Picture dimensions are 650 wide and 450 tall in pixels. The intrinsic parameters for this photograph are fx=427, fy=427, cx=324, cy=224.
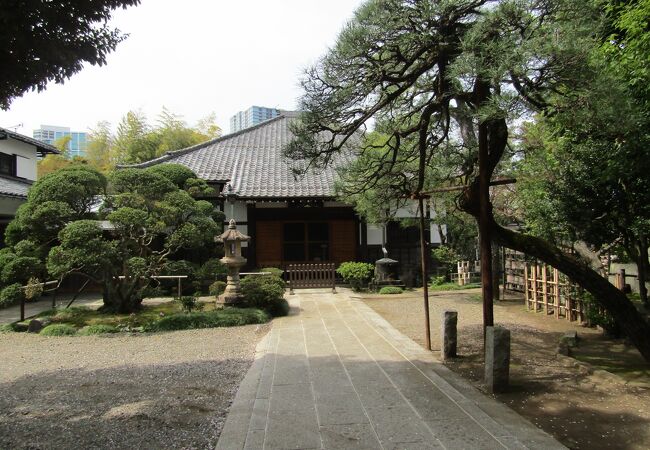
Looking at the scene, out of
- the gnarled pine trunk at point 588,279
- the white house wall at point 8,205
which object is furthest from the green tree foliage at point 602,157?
the white house wall at point 8,205

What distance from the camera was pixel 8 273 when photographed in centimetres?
914

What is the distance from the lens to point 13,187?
15656 mm

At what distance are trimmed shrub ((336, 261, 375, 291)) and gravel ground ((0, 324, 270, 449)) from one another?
248 inches

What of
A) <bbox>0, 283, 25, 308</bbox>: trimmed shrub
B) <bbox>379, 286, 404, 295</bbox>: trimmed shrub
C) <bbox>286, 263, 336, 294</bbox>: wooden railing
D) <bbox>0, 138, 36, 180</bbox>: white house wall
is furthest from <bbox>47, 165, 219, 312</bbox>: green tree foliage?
<bbox>0, 138, 36, 180</bbox>: white house wall

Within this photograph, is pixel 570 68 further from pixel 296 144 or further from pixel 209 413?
pixel 209 413

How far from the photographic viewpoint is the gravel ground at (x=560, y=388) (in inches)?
161

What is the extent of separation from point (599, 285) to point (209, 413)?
497 centimetres

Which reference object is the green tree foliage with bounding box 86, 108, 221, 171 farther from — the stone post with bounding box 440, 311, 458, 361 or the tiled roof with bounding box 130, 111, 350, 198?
the stone post with bounding box 440, 311, 458, 361

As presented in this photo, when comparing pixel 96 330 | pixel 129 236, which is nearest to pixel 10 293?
pixel 96 330

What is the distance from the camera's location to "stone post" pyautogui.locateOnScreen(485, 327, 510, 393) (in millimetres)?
4969

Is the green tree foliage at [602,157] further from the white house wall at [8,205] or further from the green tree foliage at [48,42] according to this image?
the white house wall at [8,205]

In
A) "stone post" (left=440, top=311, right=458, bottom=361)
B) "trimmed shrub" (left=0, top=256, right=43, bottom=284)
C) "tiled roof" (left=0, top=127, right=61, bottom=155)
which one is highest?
"tiled roof" (left=0, top=127, right=61, bottom=155)

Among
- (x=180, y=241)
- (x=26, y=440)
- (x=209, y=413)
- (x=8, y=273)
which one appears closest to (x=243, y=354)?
(x=209, y=413)

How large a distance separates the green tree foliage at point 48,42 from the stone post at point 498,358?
5044 millimetres
